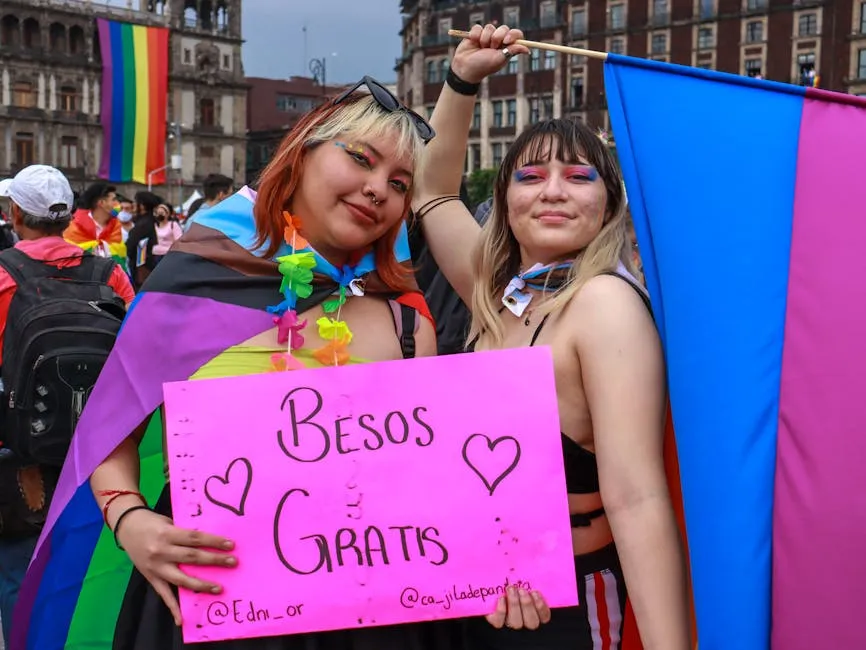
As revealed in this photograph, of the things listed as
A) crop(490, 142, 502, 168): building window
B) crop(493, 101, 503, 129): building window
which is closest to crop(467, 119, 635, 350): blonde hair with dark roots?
crop(490, 142, 502, 168): building window

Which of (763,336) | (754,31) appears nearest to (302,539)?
(763,336)

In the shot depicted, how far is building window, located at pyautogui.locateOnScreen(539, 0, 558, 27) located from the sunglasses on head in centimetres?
5678

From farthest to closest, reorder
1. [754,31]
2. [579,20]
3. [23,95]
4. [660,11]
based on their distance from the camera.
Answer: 1. [579,20]
2. [660,11]
3. [754,31]
4. [23,95]

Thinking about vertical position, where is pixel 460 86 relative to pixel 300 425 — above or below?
above

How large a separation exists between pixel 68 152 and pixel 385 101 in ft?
173

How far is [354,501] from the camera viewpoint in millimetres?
1764

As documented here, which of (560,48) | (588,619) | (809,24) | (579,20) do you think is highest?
(579,20)

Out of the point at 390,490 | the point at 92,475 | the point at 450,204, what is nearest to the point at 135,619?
the point at 92,475

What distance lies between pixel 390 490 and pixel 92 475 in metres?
0.70

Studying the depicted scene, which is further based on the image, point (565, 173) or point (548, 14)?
point (548, 14)

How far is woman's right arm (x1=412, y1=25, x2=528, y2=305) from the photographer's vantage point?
239cm

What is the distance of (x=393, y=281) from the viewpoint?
2133 millimetres

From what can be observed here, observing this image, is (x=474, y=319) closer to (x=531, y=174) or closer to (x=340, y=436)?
(x=531, y=174)

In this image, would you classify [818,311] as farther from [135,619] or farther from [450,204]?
[135,619]
